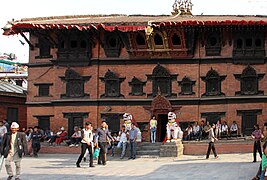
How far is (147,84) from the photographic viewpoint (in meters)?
30.8

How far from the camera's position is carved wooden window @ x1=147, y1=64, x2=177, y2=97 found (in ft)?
100

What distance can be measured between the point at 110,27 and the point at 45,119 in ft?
25.3

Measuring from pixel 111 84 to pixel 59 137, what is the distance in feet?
15.7

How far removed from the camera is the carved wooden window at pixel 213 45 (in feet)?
98.8

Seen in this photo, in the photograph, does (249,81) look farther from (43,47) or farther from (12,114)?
(12,114)

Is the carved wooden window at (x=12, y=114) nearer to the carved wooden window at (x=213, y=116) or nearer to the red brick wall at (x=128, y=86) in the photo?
the red brick wall at (x=128, y=86)

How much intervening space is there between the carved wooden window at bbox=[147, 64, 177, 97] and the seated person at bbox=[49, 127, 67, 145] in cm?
612

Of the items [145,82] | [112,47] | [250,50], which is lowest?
[145,82]

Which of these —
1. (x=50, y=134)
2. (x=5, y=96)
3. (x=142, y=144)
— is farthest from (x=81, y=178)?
(x=5, y=96)

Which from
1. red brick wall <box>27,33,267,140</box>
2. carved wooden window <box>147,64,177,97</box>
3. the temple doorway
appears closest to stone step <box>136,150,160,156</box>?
the temple doorway

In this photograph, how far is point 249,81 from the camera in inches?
1178

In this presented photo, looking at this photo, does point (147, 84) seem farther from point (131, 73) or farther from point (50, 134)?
point (50, 134)

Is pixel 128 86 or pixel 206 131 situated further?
pixel 128 86

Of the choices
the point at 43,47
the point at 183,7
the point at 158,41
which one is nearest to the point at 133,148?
the point at 158,41
